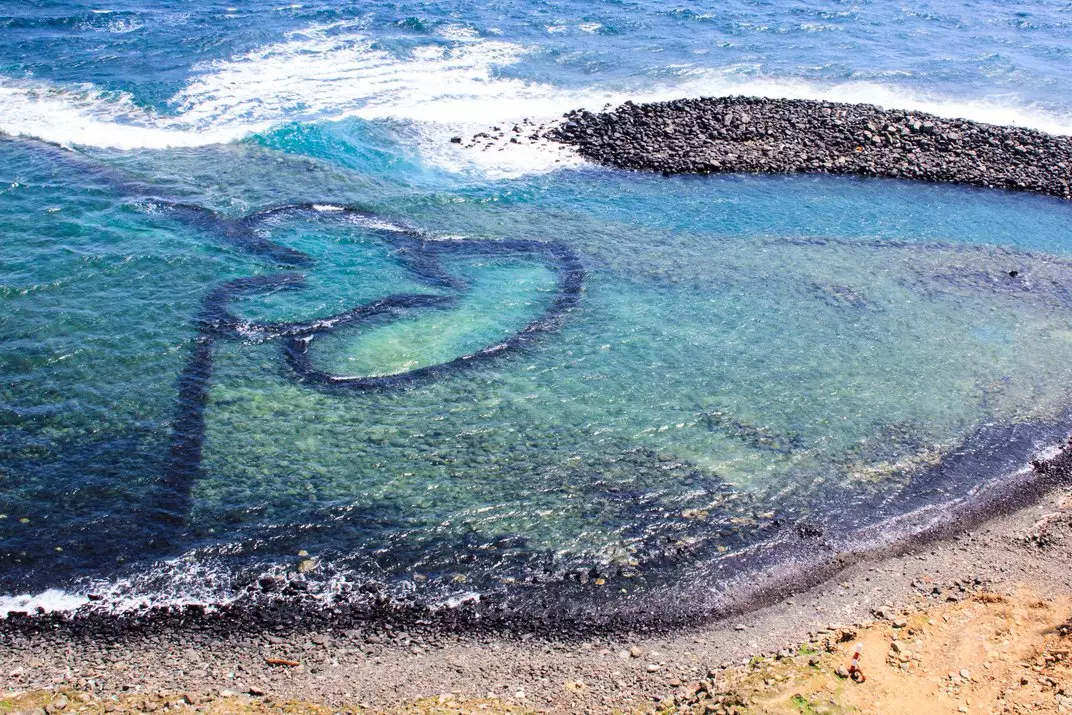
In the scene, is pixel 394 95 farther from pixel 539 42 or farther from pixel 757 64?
pixel 757 64

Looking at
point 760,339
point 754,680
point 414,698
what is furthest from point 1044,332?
point 414,698

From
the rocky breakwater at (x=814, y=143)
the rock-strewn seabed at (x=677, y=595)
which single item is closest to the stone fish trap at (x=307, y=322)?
the rock-strewn seabed at (x=677, y=595)

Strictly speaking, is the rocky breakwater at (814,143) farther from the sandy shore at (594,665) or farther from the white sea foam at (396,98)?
the sandy shore at (594,665)

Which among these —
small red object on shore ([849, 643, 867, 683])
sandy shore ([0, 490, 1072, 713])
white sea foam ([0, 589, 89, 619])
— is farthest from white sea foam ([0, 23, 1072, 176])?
small red object on shore ([849, 643, 867, 683])

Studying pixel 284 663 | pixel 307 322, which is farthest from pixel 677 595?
pixel 307 322

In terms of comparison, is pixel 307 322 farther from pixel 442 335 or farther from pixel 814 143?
pixel 814 143

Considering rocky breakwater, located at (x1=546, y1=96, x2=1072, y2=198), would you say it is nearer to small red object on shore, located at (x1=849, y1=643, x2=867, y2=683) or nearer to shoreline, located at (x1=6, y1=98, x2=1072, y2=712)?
shoreline, located at (x1=6, y1=98, x2=1072, y2=712)
